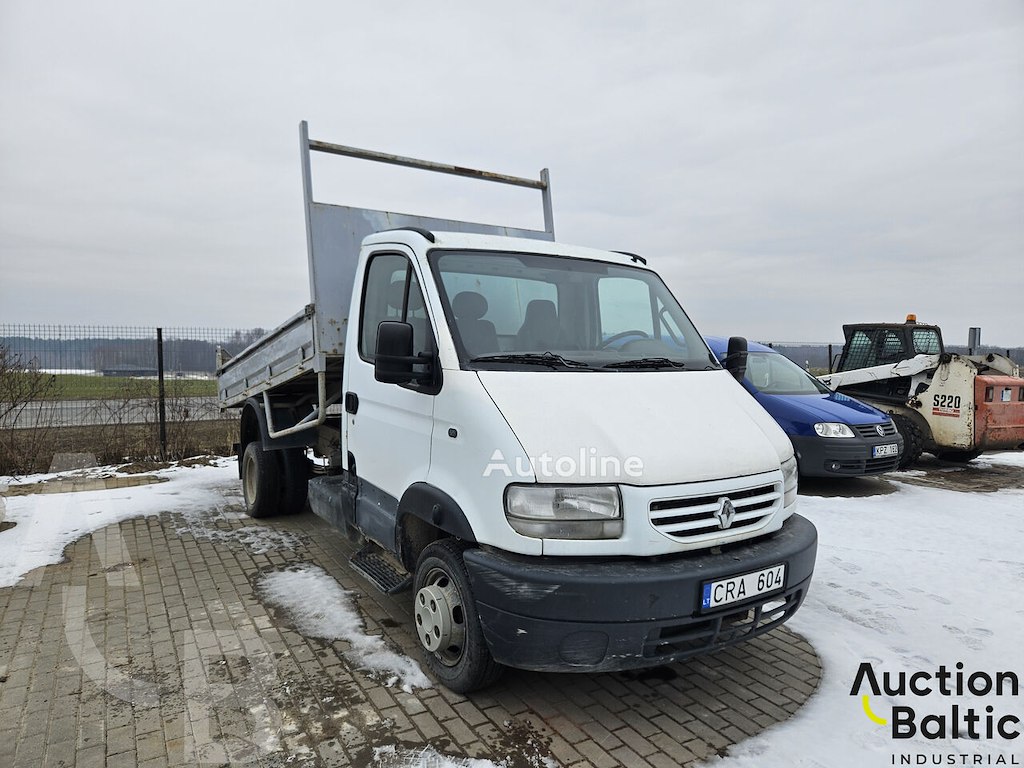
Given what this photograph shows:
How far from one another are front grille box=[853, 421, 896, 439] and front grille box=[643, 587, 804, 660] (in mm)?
5776

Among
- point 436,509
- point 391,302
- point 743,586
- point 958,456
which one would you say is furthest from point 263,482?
point 958,456

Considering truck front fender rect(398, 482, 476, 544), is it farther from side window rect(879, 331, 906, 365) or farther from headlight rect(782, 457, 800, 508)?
side window rect(879, 331, 906, 365)

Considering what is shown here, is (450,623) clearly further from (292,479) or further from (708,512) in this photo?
(292,479)

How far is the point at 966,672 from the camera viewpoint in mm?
3527

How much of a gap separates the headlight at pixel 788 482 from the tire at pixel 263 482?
16.3ft

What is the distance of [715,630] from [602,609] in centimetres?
59

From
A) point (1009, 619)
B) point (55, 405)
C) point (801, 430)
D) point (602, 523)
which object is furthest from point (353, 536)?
point (55, 405)

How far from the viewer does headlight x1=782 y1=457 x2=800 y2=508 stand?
10.8ft

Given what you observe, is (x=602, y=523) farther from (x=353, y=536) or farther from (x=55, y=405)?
(x=55, y=405)

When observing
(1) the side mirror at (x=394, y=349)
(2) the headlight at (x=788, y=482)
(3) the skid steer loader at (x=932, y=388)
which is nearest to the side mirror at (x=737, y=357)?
(2) the headlight at (x=788, y=482)

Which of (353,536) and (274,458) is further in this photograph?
(274,458)

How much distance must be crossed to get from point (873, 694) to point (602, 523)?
1874mm

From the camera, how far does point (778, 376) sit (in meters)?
9.10

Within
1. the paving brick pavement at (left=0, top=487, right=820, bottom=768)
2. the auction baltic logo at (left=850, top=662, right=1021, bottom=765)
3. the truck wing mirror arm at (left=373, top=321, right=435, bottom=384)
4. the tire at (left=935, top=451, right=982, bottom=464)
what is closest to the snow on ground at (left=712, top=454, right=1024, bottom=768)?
the auction baltic logo at (left=850, top=662, right=1021, bottom=765)
